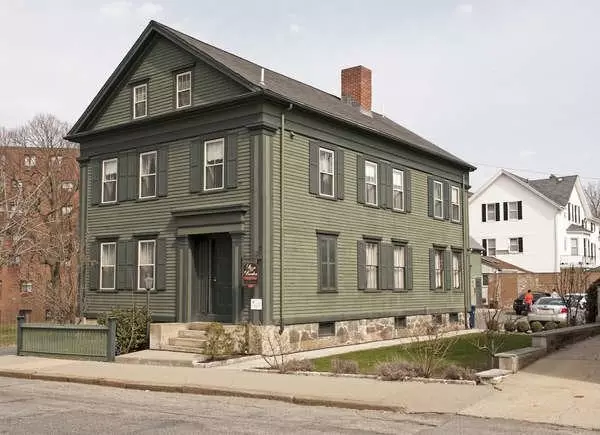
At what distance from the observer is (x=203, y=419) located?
10.1 meters

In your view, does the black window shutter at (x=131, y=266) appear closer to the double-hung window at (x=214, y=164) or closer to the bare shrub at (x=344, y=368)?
the double-hung window at (x=214, y=164)

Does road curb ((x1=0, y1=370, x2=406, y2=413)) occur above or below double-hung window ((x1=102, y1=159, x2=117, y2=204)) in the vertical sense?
below

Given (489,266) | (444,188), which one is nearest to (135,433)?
(444,188)

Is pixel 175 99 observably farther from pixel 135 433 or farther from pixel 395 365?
pixel 135 433

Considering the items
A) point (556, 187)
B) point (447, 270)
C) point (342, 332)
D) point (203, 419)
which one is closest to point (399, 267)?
point (447, 270)

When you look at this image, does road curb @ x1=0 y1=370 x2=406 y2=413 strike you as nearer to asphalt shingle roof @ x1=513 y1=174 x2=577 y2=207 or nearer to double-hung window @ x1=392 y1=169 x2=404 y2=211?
double-hung window @ x1=392 y1=169 x2=404 y2=211

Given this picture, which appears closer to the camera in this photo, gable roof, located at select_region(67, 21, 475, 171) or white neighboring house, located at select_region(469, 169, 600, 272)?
gable roof, located at select_region(67, 21, 475, 171)

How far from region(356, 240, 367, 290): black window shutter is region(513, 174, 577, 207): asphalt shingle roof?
36.3 m

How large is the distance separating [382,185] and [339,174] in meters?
2.84

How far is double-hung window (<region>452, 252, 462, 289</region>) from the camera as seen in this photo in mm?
29562

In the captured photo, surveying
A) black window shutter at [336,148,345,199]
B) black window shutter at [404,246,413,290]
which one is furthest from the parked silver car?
black window shutter at [336,148,345,199]

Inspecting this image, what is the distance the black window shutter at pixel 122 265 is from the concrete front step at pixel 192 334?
3.78 metres

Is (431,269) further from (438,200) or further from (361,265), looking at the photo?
(361,265)

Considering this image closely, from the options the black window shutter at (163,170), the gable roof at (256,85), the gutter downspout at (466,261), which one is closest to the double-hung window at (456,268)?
the gutter downspout at (466,261)
